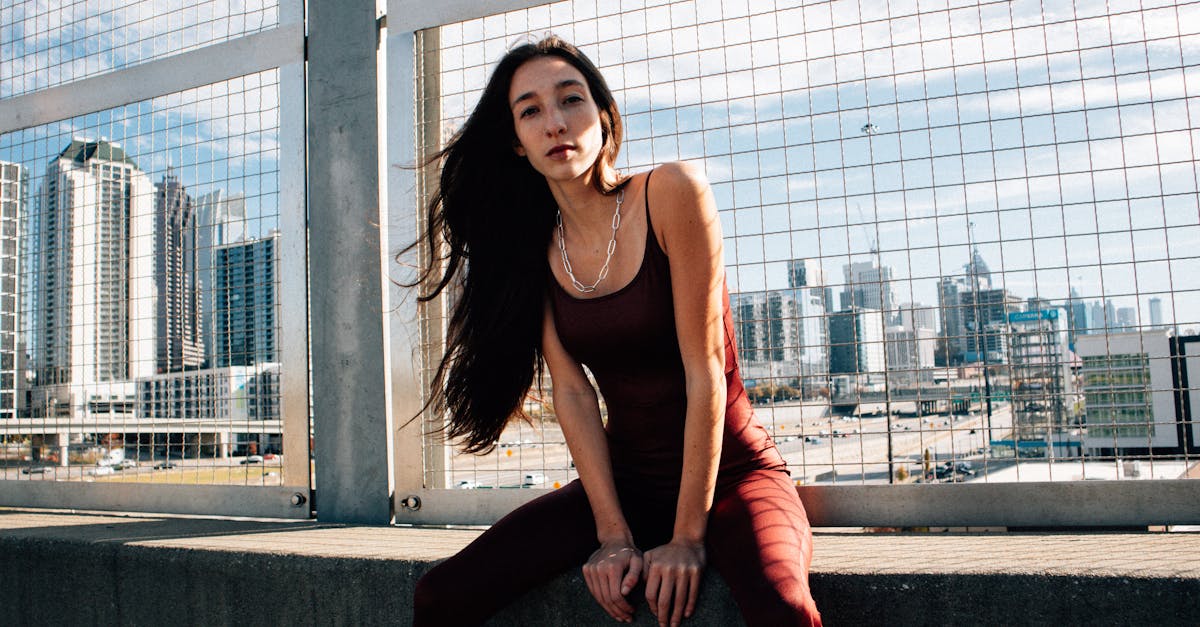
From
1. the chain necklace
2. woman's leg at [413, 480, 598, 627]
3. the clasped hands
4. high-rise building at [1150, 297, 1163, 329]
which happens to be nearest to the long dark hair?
the chain necklace

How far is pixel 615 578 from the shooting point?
1747 millimetres

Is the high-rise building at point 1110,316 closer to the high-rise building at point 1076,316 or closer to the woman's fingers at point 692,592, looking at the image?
the high-rise building at point 1076,316

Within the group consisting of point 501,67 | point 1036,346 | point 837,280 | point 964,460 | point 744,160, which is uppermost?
point 501,67

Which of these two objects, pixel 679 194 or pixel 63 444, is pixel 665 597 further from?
pixel 63 444

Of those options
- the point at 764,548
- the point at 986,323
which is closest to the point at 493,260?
the point at 764,548

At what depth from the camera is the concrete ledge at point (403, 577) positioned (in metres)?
1.65

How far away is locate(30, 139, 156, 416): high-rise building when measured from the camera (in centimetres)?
340

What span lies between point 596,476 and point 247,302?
6.04ft

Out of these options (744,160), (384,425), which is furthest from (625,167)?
(384,425)

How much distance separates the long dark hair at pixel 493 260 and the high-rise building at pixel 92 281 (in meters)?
1.71

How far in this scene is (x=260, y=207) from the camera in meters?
3.11

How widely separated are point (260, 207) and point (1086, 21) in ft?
9.36

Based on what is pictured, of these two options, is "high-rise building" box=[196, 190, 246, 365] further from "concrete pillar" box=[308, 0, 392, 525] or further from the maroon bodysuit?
the maroon bodysuit

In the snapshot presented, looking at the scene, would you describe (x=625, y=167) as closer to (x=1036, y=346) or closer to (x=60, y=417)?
(x=1036, y=346)
